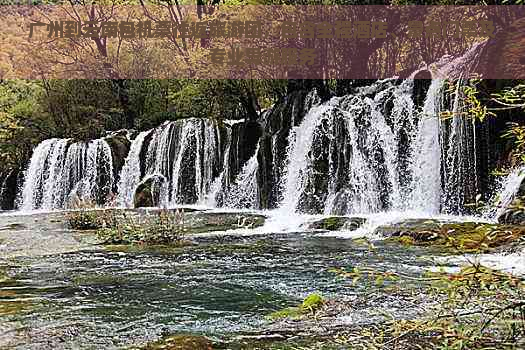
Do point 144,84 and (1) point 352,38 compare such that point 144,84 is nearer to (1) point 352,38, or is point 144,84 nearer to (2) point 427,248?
(1) point 352,38

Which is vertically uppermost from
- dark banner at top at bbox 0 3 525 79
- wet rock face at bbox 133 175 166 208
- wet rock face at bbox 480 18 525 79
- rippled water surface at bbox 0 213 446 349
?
dark banner at top at bbox 0 3 525 79

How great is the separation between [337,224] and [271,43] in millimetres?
10875

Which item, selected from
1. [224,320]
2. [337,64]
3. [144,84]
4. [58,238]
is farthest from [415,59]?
[224,320]

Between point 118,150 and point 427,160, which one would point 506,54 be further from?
point 118,150

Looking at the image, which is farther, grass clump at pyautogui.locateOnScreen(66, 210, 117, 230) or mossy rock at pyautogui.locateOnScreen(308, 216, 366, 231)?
grass clump at pyautogui.locateOnScreen(66, 210, 117, 230)

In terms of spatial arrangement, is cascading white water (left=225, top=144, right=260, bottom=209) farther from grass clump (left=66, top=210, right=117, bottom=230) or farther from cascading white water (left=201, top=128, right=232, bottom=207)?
grass clump (left=66, top=210, right=117, bottom=230)

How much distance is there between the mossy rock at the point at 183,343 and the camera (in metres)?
4.80

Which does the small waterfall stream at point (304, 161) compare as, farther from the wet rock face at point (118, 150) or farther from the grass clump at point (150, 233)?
the grass clump at point (150, 233)

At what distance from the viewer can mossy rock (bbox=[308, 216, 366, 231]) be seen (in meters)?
13.1

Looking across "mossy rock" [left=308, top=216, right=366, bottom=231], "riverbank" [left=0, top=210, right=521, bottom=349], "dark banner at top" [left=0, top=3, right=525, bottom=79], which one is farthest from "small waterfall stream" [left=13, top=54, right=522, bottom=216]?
"riverbank" [left=0, top=210, right=521, bottom=349]

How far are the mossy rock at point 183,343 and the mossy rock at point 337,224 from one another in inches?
321

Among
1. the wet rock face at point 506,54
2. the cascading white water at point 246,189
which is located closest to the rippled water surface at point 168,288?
the wet rock face at point 506,54

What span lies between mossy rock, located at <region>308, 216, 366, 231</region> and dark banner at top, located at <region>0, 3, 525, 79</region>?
13.5 ft

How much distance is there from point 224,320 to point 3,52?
31351 mm
